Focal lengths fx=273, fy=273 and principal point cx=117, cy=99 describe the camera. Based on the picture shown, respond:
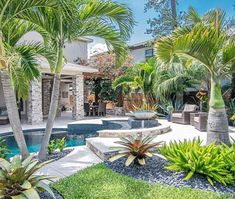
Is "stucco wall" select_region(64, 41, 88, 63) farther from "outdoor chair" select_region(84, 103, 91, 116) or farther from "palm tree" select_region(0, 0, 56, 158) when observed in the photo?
"palm tree" select_region(0, 0, 56, 158)

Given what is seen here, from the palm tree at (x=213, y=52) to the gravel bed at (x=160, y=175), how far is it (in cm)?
148

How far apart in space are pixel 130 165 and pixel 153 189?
5.10 ft

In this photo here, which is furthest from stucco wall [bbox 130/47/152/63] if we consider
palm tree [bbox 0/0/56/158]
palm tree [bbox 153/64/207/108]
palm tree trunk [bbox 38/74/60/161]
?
palm tree [bbox 0/0/56/158]

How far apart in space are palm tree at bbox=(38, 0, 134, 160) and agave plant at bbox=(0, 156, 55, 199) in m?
3.67

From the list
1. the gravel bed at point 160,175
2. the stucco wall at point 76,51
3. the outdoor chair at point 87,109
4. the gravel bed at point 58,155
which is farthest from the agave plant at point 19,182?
the stucco wall at point 76,51

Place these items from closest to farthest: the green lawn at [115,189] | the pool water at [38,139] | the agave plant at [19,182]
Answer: the agave plant at [19,182] < the green lawn at [115,189] < the pool water at [38,139]

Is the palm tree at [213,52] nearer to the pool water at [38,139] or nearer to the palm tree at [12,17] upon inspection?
the palm tree at [12,17]

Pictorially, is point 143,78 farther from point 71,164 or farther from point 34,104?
point 71,164

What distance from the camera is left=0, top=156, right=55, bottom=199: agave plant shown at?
4.62m

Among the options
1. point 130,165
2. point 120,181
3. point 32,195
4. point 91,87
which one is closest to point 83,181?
point 120,181

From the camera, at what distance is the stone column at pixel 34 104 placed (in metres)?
19.7

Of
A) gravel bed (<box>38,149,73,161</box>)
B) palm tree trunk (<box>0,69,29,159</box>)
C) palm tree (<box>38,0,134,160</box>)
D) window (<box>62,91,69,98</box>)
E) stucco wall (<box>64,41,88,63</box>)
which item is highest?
stucco wall (<box>64,41,88,63</box>)

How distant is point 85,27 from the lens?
8.84m

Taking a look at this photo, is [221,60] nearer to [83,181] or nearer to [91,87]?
[83,181]
